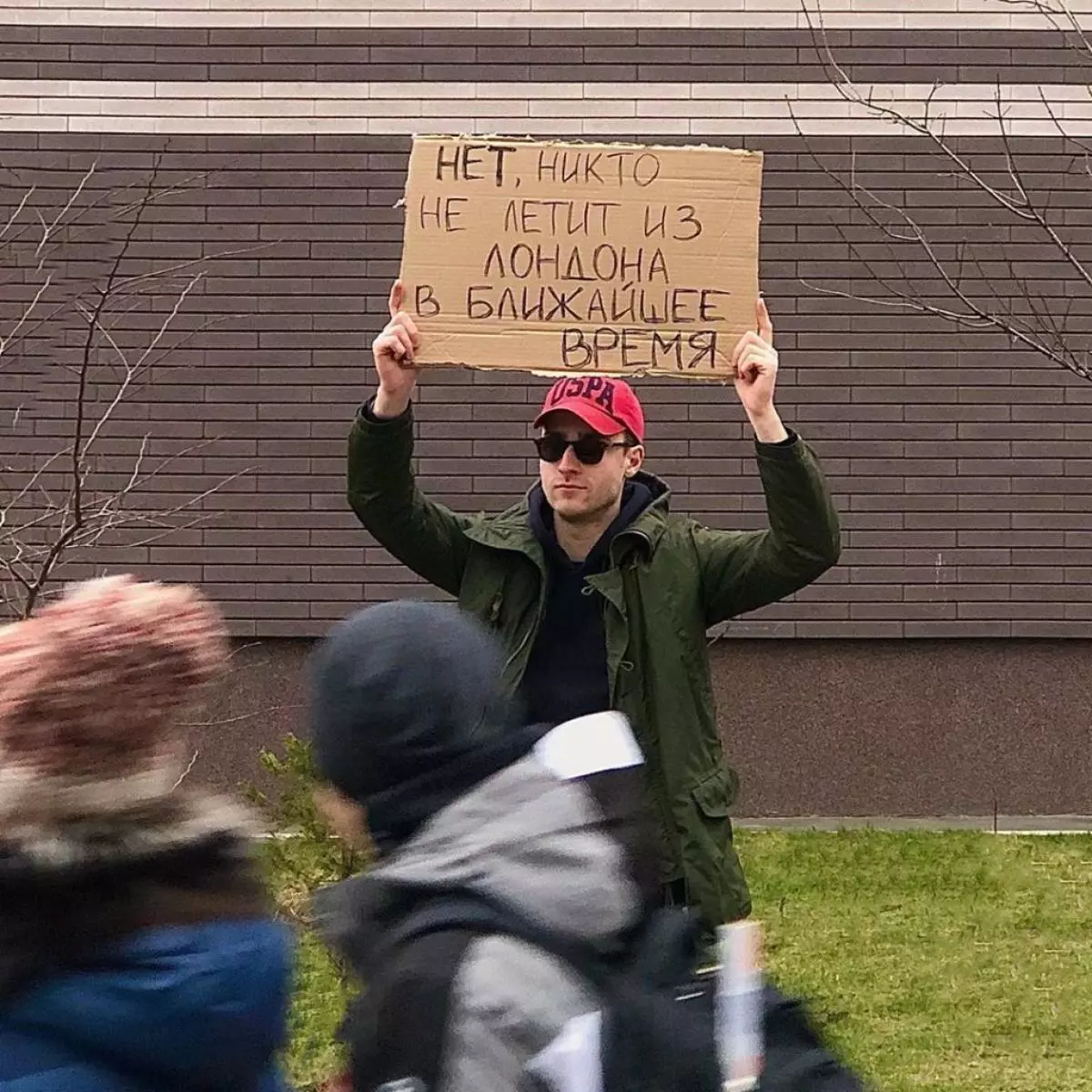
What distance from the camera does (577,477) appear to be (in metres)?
4.02

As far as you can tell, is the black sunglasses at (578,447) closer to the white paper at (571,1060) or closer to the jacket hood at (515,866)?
the jacket hood at (515,866)

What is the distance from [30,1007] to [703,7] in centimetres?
886

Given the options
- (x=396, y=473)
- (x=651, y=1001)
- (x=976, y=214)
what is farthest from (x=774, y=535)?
(x=976, y=214)

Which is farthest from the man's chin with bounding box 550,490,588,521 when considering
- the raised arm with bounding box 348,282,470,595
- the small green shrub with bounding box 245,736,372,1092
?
the small green shrub with bounding box 245,736,372,1092

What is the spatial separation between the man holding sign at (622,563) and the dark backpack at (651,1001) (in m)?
1.57

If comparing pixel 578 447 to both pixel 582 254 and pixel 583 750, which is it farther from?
pixel 583 750

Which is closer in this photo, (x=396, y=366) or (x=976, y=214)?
(x=396, y=366)

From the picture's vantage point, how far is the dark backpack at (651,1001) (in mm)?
1960

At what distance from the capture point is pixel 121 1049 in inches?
77.7

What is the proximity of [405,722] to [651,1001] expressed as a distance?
0.39 m

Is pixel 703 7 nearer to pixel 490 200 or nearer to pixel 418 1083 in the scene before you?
pixel 490 200

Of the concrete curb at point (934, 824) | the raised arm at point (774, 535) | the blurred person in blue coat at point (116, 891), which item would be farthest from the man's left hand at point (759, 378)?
the concrete curb at point (934, 824)

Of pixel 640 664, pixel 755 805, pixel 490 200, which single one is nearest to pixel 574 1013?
pixel 640 664

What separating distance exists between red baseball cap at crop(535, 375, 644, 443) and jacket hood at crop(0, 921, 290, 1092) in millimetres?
2117
